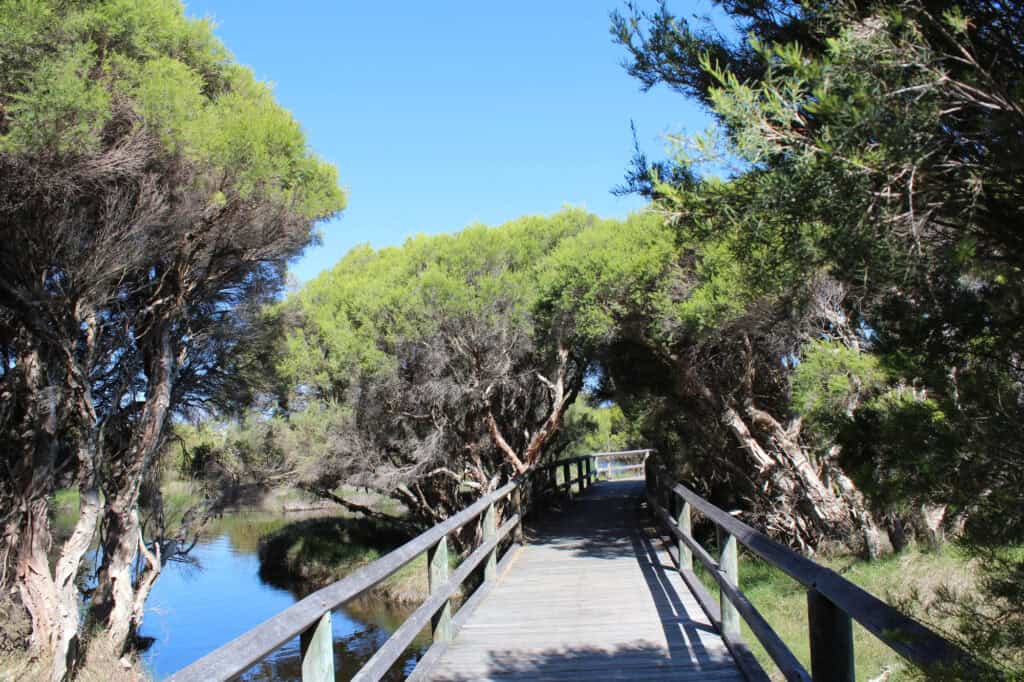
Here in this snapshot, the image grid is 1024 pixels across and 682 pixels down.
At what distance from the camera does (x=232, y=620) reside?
18.1m

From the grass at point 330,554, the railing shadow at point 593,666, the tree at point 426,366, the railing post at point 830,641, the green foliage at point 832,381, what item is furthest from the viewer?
the grass at point 330,554

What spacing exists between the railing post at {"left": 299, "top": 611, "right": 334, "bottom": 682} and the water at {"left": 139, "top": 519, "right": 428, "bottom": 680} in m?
9.13

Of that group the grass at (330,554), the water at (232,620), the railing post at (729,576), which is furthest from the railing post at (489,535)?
the grass at (330,554)

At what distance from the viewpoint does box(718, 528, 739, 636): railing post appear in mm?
5073

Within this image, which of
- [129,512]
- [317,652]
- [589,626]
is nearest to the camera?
[317,652]

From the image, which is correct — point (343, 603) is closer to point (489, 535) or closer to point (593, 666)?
point (593, 666)

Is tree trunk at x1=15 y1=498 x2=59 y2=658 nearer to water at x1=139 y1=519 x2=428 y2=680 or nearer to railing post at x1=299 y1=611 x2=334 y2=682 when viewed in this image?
water at x1=139 y1=519 x2=428 y2=680

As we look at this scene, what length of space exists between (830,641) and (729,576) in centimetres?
251

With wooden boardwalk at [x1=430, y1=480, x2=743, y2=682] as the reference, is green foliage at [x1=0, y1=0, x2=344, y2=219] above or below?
above

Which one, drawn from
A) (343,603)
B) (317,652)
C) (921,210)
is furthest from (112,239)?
(921,210)

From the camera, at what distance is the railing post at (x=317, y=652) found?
279 cm

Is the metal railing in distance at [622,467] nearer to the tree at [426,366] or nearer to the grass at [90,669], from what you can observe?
the tree at [426,366]

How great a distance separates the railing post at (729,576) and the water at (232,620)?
8045mm

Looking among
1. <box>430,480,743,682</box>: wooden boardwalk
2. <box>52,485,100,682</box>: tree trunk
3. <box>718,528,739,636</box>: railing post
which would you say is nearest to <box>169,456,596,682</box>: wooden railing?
<box>430,480,743,682</box>: wooden boardwalk
